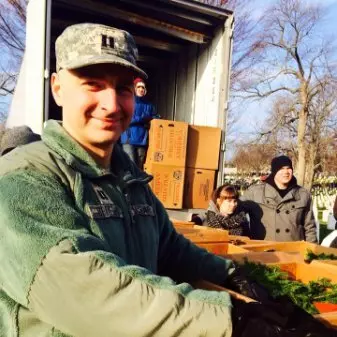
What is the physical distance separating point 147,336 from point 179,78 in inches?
265

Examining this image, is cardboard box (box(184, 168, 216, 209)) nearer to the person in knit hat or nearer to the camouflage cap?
the person in knit hat

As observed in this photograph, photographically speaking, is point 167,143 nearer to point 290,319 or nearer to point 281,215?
point 281,215

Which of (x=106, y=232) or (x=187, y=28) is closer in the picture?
(x=106, y=232)

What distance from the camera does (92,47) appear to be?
1.50 metres

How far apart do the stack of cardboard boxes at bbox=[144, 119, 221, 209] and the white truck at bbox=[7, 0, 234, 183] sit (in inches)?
7.2

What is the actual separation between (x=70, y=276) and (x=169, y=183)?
5.08 metres

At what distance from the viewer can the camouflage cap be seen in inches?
58.9

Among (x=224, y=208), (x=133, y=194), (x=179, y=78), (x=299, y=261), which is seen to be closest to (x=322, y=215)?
(x=179, y=78)

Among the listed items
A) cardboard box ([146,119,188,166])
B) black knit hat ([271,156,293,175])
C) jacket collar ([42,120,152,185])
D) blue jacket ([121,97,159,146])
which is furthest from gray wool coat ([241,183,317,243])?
jacket collar ([42,120,152,185])

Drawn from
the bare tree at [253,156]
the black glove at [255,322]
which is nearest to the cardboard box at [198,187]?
the black glove at [255,322]

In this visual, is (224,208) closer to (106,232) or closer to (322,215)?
(106,232)

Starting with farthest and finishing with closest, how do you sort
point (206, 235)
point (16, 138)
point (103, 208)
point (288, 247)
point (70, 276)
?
point (288, 247)
point (206, 235)
point (16, 138)
point (103, 208)
point (70, 276)

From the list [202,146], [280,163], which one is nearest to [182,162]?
[202,146]

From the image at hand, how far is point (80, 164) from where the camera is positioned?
59.7 inches
